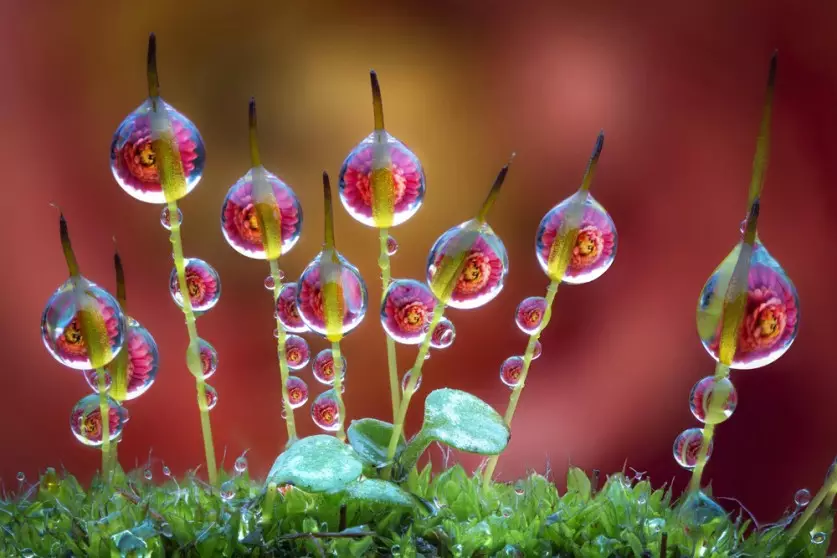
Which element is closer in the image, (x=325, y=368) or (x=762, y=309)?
(x=762, y=309)

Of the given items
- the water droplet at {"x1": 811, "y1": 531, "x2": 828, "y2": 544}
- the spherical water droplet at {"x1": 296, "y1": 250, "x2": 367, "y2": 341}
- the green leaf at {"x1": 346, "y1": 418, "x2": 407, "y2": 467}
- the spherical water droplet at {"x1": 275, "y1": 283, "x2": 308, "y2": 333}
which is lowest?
the water droplet at {"x1": 811, "y1": 531, "x2": 828, "y2": 544}

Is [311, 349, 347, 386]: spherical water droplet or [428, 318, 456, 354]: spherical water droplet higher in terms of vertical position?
[428, 318, 456, 354]: spherical water droplet

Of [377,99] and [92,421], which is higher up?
[377,99]

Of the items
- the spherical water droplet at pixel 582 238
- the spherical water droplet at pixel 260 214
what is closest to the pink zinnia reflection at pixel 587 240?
the spherical water droplet at pixel 582 238

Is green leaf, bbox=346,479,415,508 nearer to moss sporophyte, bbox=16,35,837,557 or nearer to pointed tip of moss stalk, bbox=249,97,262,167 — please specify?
moss sporophyte, bbox=16,35,837,557

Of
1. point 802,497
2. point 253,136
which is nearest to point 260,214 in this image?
point 253,136

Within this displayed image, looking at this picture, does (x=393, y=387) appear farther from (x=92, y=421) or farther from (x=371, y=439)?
(x=92, y=421)

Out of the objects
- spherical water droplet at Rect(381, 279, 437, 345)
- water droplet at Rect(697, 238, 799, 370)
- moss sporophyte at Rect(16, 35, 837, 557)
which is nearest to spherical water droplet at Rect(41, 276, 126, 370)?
moss sporophyte at Rect(16, 35, 837, 557)

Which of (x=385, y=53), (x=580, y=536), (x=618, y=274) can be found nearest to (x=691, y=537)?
(x=580, y=536)

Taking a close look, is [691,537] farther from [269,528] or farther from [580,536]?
[269,528]
